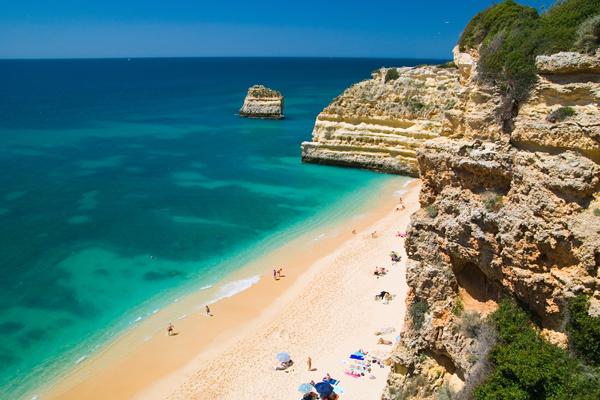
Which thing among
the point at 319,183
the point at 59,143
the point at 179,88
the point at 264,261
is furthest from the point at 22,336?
the point at 179,88

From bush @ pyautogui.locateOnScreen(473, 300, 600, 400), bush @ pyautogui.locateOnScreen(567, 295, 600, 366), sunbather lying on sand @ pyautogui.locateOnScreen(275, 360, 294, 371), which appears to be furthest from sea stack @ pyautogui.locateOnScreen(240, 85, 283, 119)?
bush @ pyautogui.locateOnScreen(567, 295, 600, 366)

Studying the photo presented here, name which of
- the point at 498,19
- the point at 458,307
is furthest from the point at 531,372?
the point at 498,19

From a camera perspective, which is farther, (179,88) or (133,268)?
(179,88)

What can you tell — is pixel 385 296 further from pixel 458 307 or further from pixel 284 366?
pixel 458 307

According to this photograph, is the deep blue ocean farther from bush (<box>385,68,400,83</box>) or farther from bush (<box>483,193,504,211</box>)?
bush (<box>483,193,504,211</box>)

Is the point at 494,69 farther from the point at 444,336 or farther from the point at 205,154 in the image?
the point at 205,154

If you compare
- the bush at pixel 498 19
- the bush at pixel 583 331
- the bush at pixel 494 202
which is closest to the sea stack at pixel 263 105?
the bush at pixel 498 19
